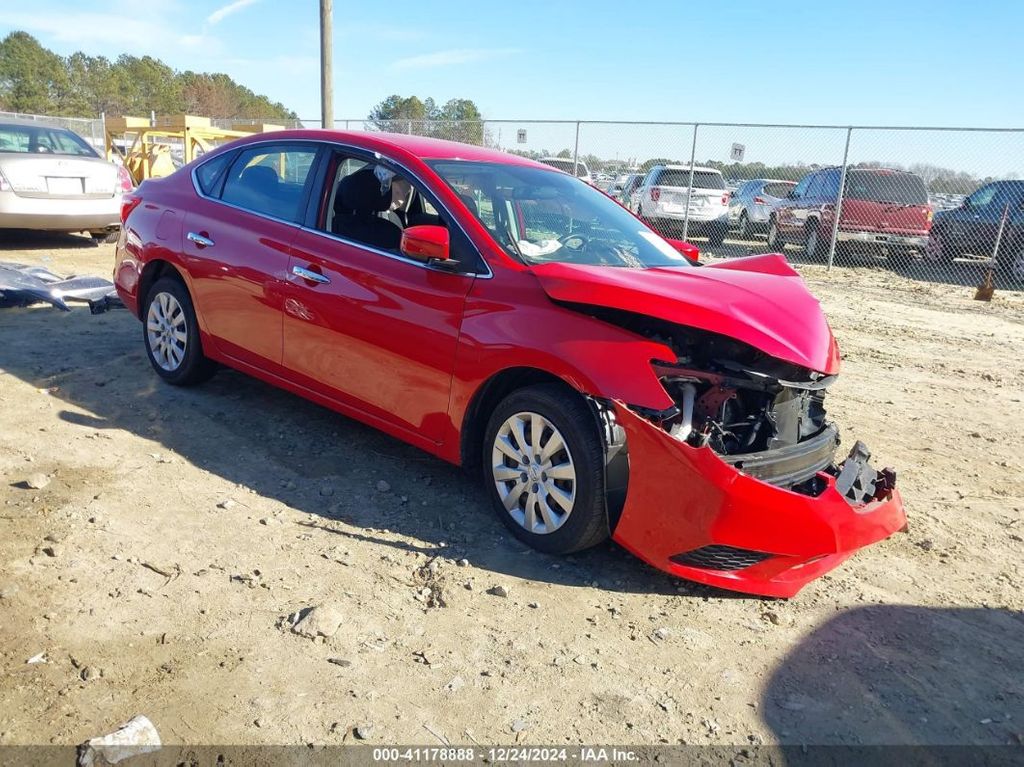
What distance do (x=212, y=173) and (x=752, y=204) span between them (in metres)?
15.6

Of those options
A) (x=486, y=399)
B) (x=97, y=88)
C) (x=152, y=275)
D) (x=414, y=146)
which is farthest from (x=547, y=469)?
(x=97, y=88)

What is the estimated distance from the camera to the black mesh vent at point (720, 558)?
322cm

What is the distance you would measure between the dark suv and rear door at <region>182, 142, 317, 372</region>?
12850 mm

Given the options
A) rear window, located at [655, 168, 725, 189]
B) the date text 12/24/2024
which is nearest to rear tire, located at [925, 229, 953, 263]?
rear window, located at [655, 168, 725, 189]

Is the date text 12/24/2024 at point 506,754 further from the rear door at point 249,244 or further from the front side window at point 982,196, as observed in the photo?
the front side window at point 982,196

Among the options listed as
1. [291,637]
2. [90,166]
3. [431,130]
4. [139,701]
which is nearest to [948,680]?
[291,637]

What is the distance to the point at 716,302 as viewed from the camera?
3.36 metres

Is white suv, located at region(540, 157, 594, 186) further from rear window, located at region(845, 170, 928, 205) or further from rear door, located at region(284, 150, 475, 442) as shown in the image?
rear door, located at region(284, 150, 475, 442)

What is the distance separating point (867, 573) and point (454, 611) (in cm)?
187

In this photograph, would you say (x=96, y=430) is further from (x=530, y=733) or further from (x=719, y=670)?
(x=719, y=670)

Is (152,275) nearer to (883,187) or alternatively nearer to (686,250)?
(686,250)

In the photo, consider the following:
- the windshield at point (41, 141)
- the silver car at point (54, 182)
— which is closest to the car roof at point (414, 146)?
the silver car at point (54, 182)

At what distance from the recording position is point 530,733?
8.38 ft

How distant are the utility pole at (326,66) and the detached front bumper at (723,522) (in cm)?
1086
